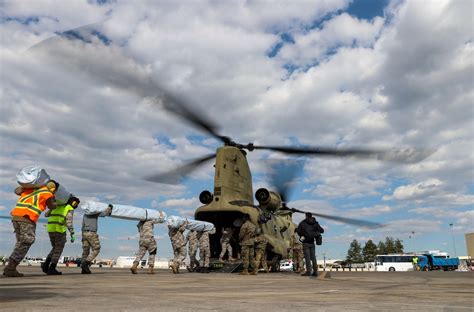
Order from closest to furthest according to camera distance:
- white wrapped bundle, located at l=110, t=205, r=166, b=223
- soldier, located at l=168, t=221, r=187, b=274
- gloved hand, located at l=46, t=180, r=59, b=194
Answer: gloved hand, located at l=46, t=180, r=59, b=194, white wrapped bundle, located at l=110, t=205, r=166, b=223, soldier, located at l=168, t=221, r=187, b=274

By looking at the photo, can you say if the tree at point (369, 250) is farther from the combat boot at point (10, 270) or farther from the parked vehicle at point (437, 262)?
the combat boot at point (10, 270)

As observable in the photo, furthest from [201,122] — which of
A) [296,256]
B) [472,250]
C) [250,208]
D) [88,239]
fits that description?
[472,250]

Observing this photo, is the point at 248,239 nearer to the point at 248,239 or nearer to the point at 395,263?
the point at 248,239

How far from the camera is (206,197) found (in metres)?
16.0

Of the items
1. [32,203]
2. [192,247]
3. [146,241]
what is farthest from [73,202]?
[192,247]

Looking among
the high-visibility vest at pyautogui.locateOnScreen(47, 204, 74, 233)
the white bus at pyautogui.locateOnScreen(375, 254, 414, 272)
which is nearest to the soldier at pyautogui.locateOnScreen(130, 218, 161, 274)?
the high-visibility vest at pyautogui.locateOnScreen(47, 204, 74, 233)

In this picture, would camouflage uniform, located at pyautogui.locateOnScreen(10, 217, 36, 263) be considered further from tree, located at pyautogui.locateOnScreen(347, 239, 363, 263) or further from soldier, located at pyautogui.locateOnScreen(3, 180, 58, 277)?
tree, located at pyautogui.locateOnScreen(347, 239, 363, 263)

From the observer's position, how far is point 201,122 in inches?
571

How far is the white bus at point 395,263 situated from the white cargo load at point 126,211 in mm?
41544

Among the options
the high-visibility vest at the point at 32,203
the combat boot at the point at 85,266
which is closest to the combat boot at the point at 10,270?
the high-visibility vest at the point at 32,203

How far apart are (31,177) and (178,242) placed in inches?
237

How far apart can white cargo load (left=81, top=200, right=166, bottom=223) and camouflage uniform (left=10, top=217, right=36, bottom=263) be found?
2.38m

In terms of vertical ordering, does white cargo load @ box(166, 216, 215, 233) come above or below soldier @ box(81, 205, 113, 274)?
above

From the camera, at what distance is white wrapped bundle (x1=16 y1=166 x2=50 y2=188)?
25.8 ft
